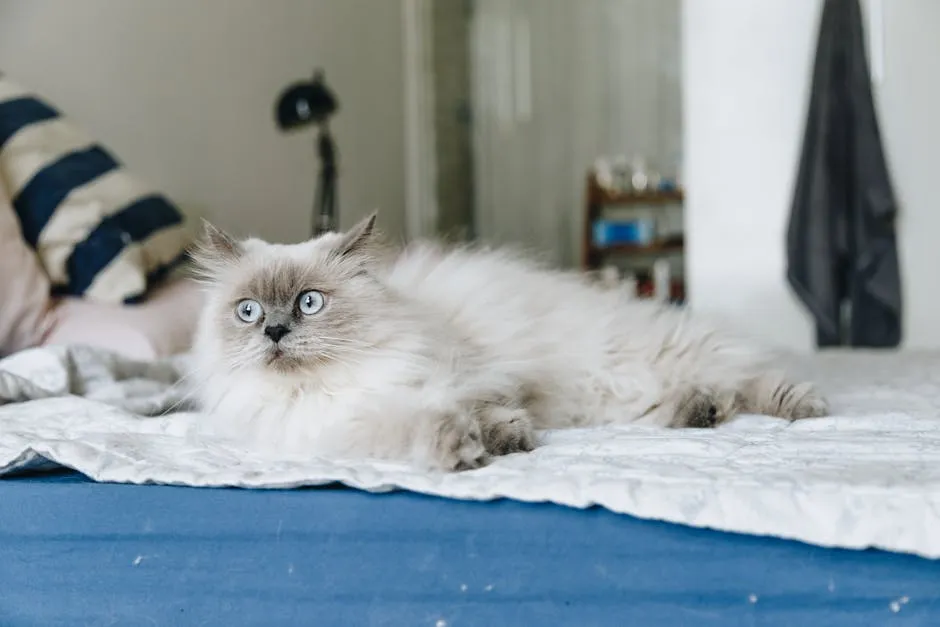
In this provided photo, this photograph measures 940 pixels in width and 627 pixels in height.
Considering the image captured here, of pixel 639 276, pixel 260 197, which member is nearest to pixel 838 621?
pixel 260 197

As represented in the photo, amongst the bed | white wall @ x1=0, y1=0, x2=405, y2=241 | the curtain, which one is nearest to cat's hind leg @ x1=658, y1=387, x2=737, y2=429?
the bed

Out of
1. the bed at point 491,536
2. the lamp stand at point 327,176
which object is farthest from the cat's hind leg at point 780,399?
the lamp stand at point 327,176

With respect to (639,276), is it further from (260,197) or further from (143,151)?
(143,151)

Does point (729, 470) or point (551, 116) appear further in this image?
point (551, 116)

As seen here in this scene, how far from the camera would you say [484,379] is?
1.31 m

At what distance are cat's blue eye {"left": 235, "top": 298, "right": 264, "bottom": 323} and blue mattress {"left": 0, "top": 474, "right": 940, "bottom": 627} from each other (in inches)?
10.4

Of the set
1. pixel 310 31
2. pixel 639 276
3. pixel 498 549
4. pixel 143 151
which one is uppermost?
pixel 310 31

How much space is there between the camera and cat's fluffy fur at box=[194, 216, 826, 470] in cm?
122

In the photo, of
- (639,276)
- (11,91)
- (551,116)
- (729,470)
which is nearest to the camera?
(729,470)

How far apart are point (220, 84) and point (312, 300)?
2428 millimetres

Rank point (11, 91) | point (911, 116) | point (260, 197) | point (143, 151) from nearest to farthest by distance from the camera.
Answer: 1. point (11, 91)
2. point (143, 151)
3. point (911, 116)
4. point (260, 197)

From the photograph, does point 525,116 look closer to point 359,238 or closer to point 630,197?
point 630,197

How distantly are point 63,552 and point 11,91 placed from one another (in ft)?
4.71

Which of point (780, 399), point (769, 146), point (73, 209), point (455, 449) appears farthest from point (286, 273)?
point (769, 146)
